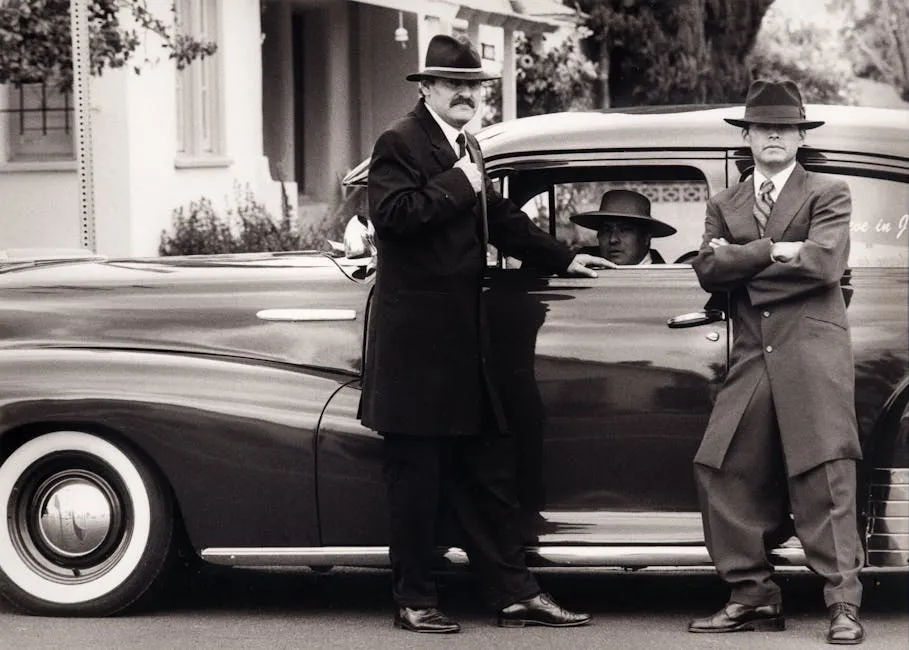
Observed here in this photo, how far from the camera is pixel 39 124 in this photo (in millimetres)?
14156

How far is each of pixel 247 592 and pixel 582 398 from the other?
5.45 ft

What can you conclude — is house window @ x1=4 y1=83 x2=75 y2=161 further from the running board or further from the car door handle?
the car door handle

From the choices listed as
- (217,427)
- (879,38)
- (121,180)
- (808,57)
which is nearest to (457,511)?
(217,427)

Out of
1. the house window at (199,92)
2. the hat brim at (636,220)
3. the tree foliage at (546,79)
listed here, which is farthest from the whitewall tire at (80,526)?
the tree foliage at (546,79)

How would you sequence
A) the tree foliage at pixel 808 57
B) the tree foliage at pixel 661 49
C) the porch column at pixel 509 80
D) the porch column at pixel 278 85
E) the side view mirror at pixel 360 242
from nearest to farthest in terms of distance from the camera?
the side view mirror at pixel 360 242, the porch column at pixel 278 85, the porch column at pixel 509 80, the tree foliage at pixel 661 49, the tree foliage at pixel 808 57

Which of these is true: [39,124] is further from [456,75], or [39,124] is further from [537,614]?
[537,614]

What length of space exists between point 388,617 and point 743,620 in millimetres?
1265

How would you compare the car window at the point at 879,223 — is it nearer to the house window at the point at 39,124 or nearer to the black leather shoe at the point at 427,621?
the black leather shoe at the point at 427,621

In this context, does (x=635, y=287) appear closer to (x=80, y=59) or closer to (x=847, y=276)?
(x=847, y=276)

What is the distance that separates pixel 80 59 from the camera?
27.0 feet

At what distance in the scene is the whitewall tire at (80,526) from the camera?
575 cm

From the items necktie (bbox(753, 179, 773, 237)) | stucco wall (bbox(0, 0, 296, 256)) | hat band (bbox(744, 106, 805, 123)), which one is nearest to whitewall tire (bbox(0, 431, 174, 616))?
necktie (bbox(753, 179, 773, 237))

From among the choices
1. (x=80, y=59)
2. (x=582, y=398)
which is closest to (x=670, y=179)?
(x=582, y=398)

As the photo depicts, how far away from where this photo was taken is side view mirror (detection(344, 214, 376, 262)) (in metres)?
5.89
